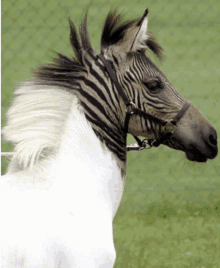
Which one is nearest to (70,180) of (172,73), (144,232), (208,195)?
(144,232)

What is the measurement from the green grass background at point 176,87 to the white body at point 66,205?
1944 mm

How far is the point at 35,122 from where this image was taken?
1502mm

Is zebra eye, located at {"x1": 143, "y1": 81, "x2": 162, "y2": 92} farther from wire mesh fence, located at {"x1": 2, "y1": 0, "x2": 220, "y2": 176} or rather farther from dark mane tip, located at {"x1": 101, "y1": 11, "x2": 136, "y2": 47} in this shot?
wire mesh fence, located at {"x1": 2, "y1": 0, "x2": 220, "y2": 176}

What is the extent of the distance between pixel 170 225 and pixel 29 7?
153 inches

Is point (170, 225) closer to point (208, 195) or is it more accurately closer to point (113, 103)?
point (208, 195)

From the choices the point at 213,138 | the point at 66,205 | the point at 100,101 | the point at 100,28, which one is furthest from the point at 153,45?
the point at 100,28

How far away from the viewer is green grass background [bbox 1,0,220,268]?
3.61 m

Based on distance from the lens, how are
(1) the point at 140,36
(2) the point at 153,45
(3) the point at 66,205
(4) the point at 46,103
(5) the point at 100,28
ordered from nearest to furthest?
(3) the point at 66,205 → (4) the point at 46,103 → (1) the point at 140,36 → (2) the point at 153,45 → (5) the point at 100,28

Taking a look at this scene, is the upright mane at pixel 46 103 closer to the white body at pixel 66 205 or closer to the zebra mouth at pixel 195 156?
the white body at pixel 66 205

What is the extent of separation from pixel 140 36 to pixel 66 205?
34.8 inches

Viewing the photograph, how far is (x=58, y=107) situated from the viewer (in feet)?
5.02

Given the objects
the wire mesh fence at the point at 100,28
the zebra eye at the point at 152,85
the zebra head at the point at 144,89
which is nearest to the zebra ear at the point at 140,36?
the zebra head at the point at 144,89

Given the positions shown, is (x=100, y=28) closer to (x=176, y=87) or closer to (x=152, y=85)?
(x=176, y=87)

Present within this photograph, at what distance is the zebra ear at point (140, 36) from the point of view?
1.60 m
